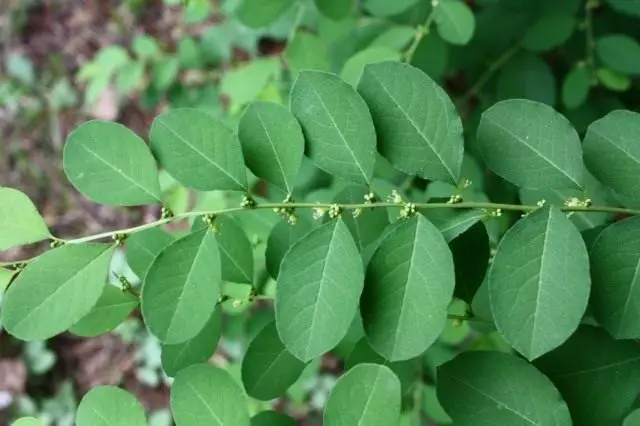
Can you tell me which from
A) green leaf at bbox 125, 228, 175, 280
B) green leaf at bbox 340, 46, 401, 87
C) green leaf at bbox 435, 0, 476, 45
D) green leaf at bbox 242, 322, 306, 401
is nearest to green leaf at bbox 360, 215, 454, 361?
green leaf at bbox 242, 322, 306, 401

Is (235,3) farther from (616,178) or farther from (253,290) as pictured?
(616,178)

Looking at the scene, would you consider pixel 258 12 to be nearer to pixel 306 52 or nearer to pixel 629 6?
pixel 306 52

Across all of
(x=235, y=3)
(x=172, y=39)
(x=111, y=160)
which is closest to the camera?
(x=111, y=160)

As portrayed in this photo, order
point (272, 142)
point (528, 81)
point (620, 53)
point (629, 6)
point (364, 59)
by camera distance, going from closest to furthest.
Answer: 1. point (272, 142)
2. point (364, 59)
3. point (629, 6)
4. point (620, 53)
5. point (528, 81)

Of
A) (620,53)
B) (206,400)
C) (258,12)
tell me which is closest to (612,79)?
(620,53)

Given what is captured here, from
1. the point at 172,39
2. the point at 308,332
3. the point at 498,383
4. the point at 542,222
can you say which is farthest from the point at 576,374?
the point at 172,39

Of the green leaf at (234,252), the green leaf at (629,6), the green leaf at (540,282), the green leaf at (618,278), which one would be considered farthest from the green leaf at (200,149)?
the green leaf at (629,6)
